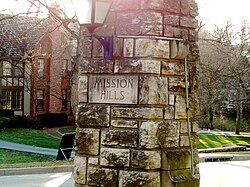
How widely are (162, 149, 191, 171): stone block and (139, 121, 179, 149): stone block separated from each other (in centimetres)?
9

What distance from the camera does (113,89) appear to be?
→ 4.91 m

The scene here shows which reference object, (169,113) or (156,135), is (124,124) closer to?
(156,135)

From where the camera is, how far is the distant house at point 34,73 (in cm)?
3309

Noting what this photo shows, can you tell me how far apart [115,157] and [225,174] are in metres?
7.92

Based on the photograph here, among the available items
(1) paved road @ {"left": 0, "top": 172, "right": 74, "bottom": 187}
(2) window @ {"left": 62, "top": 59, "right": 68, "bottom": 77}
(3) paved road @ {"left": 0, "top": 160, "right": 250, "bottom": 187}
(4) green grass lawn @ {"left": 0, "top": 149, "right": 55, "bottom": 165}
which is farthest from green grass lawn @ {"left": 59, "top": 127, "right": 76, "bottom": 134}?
(1) paved road @ {"left": 0, "top": 172, "right": 74, "bottom": 187}

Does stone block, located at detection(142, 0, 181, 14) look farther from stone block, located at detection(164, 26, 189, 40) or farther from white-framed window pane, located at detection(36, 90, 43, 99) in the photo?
white-framed window pane, located at detection(36, 90, 43, 99)

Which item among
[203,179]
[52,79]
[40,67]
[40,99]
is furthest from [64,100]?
[203,179]

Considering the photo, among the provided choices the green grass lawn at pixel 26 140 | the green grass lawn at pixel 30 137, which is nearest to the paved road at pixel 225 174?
the green grass lawn at pixel 26 140

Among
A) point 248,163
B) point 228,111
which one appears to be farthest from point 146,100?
point 228,111

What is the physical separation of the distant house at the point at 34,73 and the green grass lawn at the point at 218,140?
1070 cm

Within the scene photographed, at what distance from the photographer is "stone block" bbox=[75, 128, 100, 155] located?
495 centimetres

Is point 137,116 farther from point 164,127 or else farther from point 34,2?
point 34,2

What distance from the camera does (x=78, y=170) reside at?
5.10 metres

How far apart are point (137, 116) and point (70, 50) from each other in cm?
3260
